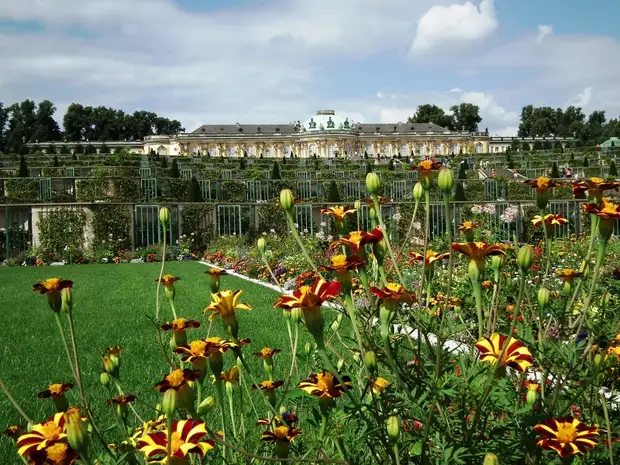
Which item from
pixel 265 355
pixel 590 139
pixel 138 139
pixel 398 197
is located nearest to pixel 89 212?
pixel 398 197

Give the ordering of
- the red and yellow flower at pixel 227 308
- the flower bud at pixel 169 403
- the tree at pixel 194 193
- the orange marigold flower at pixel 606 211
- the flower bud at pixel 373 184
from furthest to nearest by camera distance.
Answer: the tree at pixel 194 193 < the flower bud at pixel 373 184 < the red and yellow flower at pixel 227 308 < the orange marigold flower at pixel 606 211 < the flower bud at pixel 169 403

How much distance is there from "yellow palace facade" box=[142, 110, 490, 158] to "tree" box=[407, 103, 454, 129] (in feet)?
22.5

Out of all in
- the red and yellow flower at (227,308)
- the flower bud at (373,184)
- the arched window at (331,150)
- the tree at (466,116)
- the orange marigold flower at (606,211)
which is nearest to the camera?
the orange marigold flower at (606,211)

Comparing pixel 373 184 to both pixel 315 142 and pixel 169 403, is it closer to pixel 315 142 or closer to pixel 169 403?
pixel 169 403

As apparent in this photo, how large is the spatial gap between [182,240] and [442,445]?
1438 centimetres

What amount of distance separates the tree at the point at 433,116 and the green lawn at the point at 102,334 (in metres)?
82.0

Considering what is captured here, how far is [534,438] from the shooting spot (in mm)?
1213

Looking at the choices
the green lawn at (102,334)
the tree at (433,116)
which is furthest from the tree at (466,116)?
the green lawn at (102,334)

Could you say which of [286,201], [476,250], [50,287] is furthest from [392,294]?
[50,287]

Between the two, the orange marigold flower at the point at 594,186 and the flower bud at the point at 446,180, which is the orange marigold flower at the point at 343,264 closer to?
the flower bud at the point at 446,180

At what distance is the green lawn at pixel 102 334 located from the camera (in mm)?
3670

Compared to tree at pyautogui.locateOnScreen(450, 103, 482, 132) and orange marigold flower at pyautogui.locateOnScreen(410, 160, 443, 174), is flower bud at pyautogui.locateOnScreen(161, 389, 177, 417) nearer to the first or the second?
orange marigold flower at pyautogui.locateOnScreen(410, 160, 443, 174)

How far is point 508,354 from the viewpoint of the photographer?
1.27m

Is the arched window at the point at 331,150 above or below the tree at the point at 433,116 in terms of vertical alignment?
below
